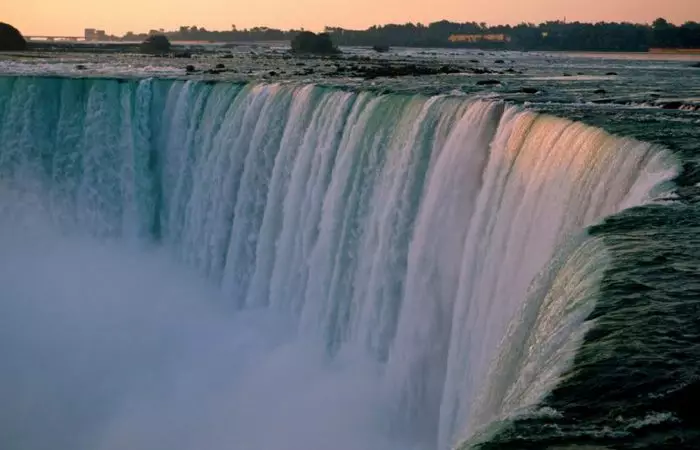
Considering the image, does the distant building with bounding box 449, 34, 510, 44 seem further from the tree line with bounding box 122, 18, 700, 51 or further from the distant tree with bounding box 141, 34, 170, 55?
the distant tree with bounding box 141, 34, 170, 55

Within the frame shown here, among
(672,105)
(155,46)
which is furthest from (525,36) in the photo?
(672,105)

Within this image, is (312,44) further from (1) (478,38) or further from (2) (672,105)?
(2) (672,105)

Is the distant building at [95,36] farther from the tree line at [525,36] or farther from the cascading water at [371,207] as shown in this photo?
the cascading water at [371,207]

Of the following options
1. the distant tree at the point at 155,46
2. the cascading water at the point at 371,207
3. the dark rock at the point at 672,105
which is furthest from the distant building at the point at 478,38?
the dark rock at the point at 672,105

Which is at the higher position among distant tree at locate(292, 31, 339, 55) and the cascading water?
distant tree at locate(292, 31, 339, 55)

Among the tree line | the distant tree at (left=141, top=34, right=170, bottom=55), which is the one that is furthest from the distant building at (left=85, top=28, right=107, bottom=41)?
the distant tree at (left=141, top=34, right=170, bottom=55)

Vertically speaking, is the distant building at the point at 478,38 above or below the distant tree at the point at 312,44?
above
